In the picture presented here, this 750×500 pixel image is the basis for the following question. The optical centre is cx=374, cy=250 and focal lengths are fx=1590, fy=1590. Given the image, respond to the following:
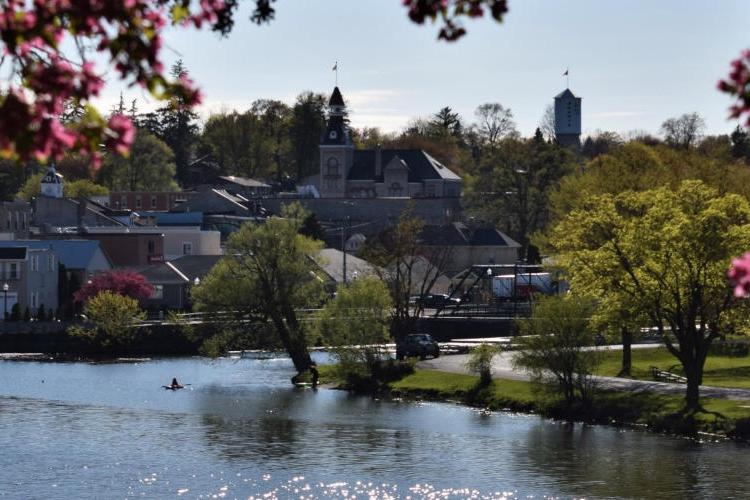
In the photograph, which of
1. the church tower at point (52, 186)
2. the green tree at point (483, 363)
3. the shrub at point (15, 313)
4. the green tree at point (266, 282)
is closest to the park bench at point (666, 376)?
the green tree at point (483, 363)

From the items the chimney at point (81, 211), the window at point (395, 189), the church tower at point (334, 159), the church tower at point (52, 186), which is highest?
the church tower at point (334, 159)

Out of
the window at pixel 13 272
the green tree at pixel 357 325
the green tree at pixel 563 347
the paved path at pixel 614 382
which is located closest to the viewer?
the paved path at pixel 614 382

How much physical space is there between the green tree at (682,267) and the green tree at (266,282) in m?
19.9

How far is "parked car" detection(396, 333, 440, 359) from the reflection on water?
12.5 metres

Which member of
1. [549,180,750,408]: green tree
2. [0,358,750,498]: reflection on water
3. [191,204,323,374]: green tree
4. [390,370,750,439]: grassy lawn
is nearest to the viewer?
[0,358,750,498]: reflection on water

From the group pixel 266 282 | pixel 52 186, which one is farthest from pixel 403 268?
pixel 52 186

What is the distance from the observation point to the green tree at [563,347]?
6425 cm

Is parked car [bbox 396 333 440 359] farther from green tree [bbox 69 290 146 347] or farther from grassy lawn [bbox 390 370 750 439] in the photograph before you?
green tree [bbox 69 290 146 347]

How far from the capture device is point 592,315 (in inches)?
2581

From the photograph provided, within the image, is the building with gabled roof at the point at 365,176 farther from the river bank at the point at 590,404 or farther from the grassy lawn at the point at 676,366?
the river bank at the point at 590,404

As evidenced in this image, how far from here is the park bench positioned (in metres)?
69.7

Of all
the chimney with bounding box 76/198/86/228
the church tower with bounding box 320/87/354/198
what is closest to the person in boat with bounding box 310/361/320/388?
the chimney with bounding box 76/198/86/228

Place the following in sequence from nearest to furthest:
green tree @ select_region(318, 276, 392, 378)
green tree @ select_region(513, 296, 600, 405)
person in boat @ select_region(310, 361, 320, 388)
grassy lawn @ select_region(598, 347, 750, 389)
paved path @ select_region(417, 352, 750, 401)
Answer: paved path @ select_region(417, 352, 750, 401), green tree @ select_region(513, 296, 600, 405), grassy lawn @ select_region(598, 347, 750, 389), green tree @ select_region(318, 276, 392, 378), person in boat @ select_region(310, 361, 320, 388)

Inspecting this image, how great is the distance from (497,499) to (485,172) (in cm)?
12118
